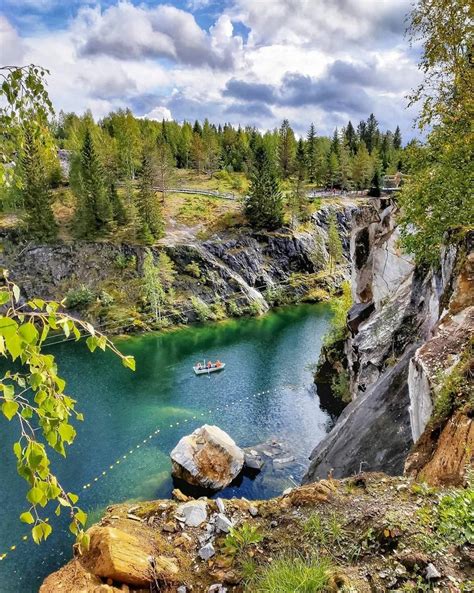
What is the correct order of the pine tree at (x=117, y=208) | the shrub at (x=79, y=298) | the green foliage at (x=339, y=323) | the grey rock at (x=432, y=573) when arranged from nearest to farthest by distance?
the grey rock at (x=432, y=573)
the green foliage at (x=339, y=323)
the shrub at (x=79, y=298)
the pine tree at (x=117, y=208)

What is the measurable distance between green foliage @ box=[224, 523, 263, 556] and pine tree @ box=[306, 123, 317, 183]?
3526 inches

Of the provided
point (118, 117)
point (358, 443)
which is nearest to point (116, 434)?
point (358, 443)

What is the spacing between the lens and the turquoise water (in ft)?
70.1

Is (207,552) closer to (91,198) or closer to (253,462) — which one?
(253,462)

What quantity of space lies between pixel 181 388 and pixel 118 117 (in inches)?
3209

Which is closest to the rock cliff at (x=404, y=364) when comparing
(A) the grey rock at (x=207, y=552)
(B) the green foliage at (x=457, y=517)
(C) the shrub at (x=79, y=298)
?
(B) the green foliage at (x=457, y=517)

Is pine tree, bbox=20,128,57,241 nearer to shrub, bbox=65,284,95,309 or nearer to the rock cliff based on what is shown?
shrub, bbox=65,284,95,309

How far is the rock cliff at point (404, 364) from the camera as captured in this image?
835 centimetres

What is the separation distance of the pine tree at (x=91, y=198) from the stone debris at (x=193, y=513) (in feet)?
185

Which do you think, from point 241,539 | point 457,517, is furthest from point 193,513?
point 457,517

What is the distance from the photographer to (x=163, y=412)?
31.5 meters

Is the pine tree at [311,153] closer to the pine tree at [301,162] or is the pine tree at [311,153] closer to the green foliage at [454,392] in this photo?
the pine tree at [301,162]

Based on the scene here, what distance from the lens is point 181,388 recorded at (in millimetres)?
36219

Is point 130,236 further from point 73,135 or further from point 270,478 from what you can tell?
point 270,478
